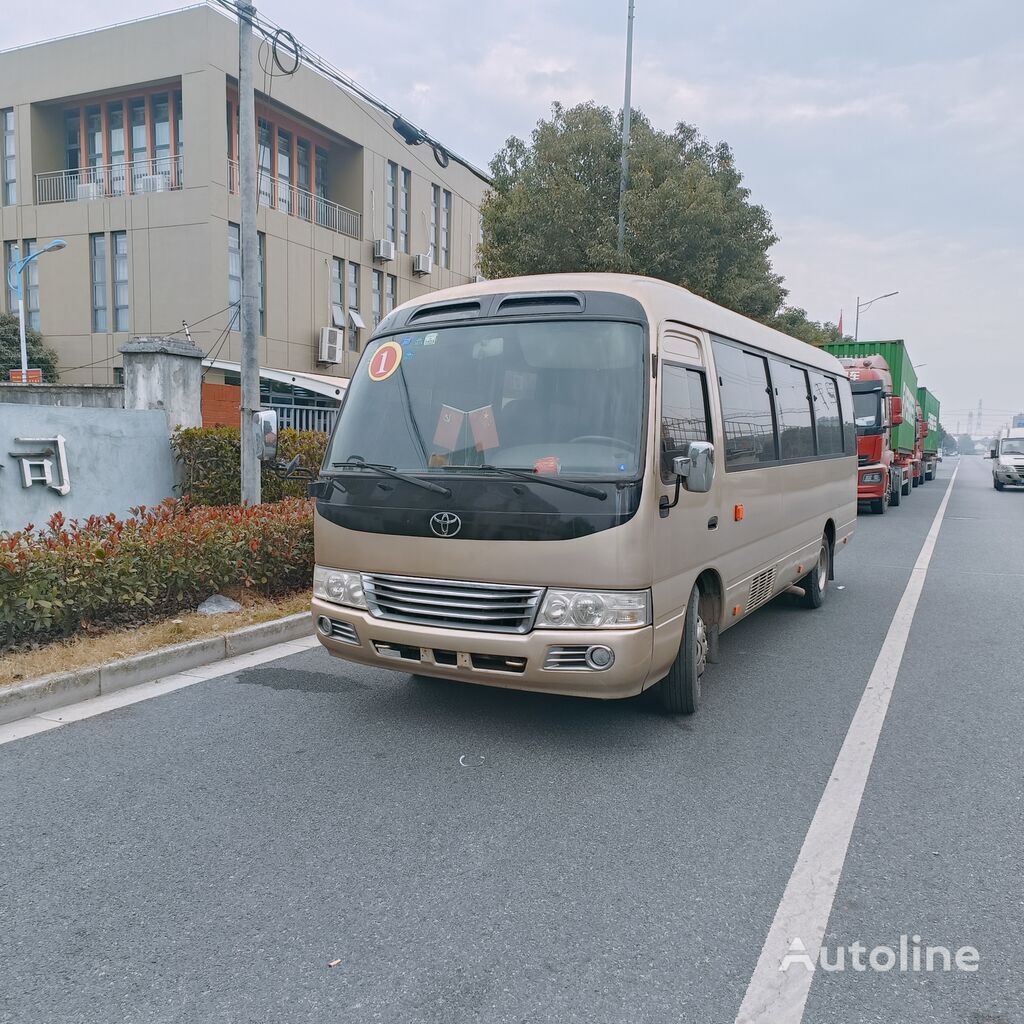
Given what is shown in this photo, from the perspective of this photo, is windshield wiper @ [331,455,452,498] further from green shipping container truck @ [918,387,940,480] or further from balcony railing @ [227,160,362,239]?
green shipping container truck @ [918,387,940,480]

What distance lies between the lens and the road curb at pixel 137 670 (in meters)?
4.89

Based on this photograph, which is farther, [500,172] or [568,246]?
[500,172]

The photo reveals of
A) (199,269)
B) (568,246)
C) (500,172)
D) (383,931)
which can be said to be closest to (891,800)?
(383,931)

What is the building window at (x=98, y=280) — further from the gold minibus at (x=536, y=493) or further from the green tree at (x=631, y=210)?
the gold minibus at (x=536, y=493)

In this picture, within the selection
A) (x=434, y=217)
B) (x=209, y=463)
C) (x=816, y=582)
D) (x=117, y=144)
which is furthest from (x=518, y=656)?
(x=434, y=217)

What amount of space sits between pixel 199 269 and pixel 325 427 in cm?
1283

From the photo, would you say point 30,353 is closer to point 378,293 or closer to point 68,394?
point 378,293

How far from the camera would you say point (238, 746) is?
448 cm

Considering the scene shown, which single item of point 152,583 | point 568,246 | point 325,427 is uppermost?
point 568,246

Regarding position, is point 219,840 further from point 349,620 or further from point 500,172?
point 500,172

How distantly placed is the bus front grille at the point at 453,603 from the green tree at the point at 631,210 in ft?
48.2

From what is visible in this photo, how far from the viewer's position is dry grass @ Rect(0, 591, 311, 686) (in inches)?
206

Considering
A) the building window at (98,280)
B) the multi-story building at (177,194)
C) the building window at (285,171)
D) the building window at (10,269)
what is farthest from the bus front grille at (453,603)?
the building window at (10,269)

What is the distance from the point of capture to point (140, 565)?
6.43 meters
